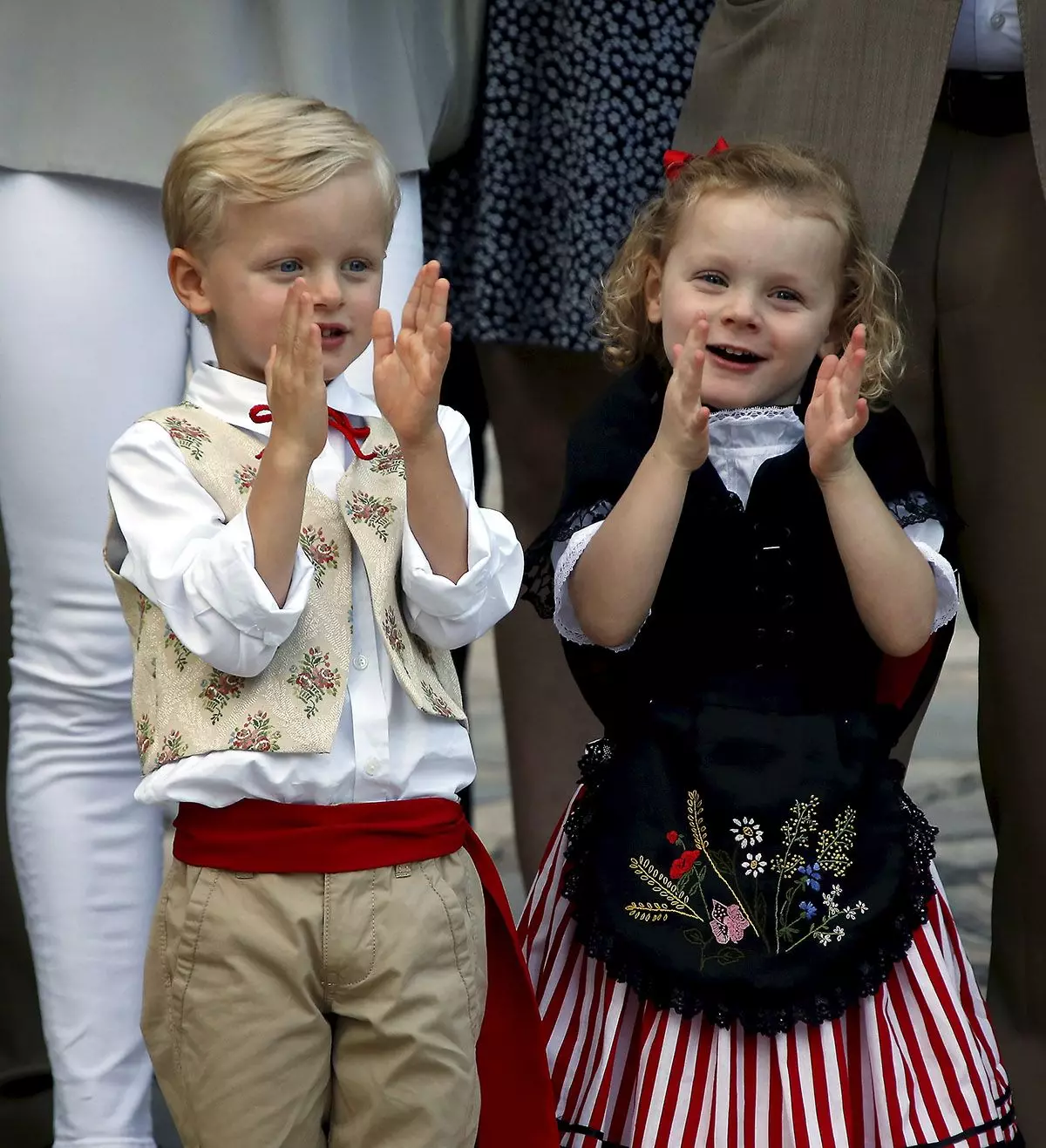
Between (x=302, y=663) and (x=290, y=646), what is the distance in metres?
0.02

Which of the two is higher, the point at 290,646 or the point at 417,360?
the point at 417,360

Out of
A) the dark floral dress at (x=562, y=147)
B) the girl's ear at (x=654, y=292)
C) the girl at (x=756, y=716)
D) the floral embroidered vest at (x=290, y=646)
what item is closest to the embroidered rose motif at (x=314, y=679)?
the floral embroidered vest at (x=290, y=646)

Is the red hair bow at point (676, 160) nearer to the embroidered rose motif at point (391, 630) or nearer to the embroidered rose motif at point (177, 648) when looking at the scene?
the embroidered rose motif at point (391, 630)

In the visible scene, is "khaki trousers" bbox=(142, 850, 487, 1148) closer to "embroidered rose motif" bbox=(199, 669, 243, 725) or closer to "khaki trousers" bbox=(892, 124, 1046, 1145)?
"embroidered rose motif" bbox=(199, 669, 243, 725)

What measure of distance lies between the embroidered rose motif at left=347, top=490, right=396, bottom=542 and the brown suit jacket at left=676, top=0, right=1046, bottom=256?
729 millimetres

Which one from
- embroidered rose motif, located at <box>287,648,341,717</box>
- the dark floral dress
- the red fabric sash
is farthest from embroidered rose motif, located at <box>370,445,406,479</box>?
the dark floral dress

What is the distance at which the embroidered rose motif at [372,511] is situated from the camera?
1.79 m

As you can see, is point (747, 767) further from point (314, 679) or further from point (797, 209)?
point (797, 209)

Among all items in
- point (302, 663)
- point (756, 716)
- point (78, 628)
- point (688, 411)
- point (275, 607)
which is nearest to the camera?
point (275, 607)

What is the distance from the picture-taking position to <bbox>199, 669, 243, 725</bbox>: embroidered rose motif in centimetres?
170

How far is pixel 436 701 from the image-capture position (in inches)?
70.9

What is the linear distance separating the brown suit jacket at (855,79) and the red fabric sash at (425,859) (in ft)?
3.02

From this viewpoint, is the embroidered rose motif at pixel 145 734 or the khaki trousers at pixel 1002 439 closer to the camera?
the embroidered rose motif at pixel 145 734

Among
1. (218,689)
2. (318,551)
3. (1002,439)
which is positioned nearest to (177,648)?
(218,689)
